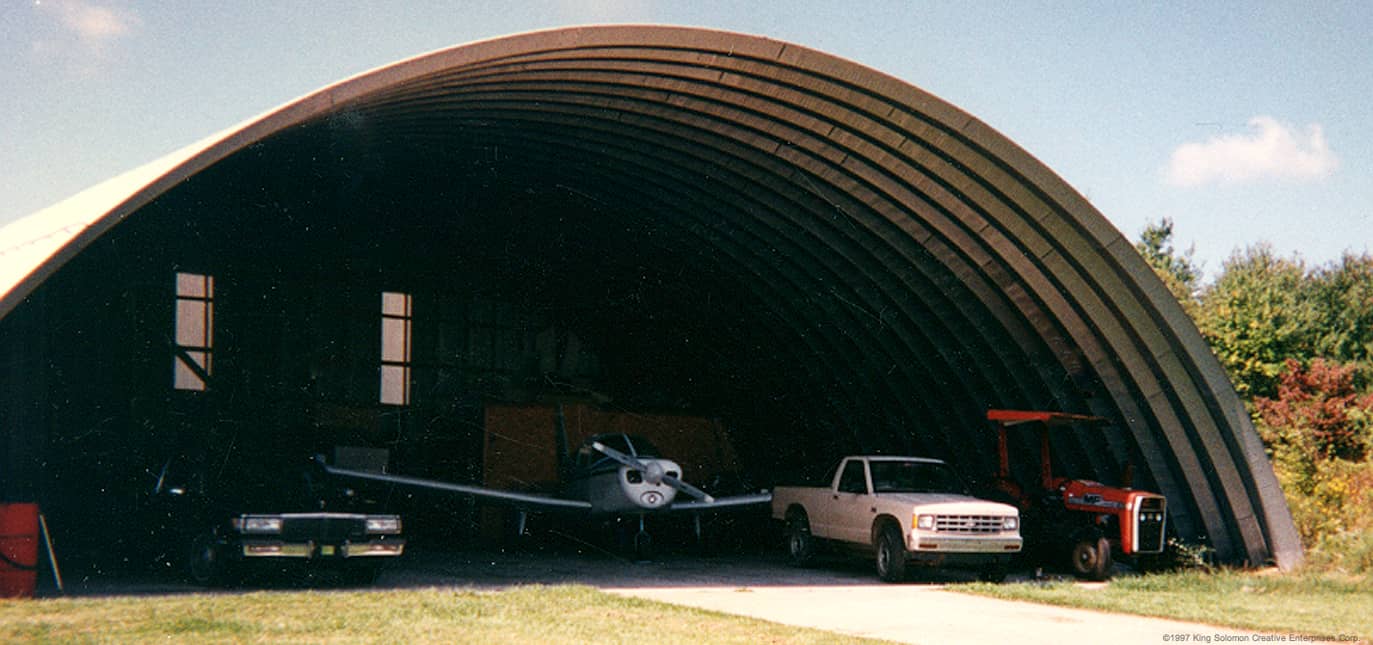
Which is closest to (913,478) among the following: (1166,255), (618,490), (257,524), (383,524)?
(618,490)

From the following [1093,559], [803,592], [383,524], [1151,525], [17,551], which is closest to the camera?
[17,551]

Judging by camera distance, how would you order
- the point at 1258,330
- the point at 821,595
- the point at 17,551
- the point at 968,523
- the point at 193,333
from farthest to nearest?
the point at 1258,330, the point at 193,333, the point at 968,523, the point at 821,595, the point at 17,551

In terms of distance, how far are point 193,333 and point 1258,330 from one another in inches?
1323

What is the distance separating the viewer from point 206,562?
12.9 metres

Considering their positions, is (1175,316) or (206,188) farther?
(206,188)

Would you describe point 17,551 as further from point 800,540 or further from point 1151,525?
point 1151,525

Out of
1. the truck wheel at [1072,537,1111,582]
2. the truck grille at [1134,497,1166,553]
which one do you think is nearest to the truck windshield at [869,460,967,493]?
the truck wheel at [1072,537,1111,582]

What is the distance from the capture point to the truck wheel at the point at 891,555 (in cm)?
1530

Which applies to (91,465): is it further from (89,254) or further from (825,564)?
(825,564)

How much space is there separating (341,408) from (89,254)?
5.10 m

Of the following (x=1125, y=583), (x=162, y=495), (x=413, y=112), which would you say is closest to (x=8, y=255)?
(x=162, y=495)

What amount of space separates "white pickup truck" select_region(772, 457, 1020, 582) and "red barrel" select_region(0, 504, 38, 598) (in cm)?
983

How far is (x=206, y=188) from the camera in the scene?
18.5 meters

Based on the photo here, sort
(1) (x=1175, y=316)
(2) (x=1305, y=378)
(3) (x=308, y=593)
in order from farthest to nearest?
(2) (x=1305, y=378), (1) (x=1175, y=316), (3) (x=308, y=593)
